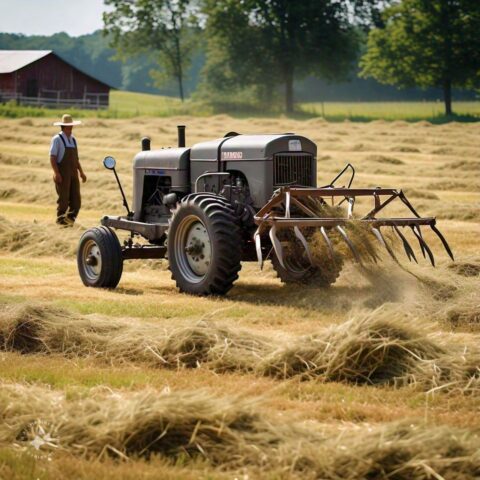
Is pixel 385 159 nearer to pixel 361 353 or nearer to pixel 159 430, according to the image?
pixel 361 353

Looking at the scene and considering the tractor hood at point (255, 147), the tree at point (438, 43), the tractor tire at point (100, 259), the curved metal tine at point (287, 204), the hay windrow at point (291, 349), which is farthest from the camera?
the tree at point (438, 43)

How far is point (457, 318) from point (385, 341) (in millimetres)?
1992

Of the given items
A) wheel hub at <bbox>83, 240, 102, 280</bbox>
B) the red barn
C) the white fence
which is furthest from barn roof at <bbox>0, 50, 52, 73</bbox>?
wheel hub at <bbox>83, 240, 102, 280</bbox>

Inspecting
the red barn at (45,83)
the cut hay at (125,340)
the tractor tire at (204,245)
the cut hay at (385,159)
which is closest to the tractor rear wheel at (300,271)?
the tractor tire at (204,245)

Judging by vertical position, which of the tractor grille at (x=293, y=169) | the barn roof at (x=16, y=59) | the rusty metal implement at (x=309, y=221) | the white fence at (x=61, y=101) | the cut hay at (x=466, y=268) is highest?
the barn roof at (x=16, y=59)

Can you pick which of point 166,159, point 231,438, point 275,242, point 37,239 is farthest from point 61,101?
point 231,438

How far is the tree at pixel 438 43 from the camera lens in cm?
5353

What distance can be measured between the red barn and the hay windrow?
4958cm

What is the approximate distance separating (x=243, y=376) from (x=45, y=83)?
56189mm

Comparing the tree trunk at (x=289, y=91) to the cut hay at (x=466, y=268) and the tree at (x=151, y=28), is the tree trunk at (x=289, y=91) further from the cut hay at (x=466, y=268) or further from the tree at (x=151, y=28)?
the cut hay at (x=466, y=268)

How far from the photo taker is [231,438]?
503cm

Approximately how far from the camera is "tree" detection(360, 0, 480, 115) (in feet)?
176

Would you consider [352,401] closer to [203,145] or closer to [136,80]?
[203,145]

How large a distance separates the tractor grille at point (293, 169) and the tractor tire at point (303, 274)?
2.45 ft
